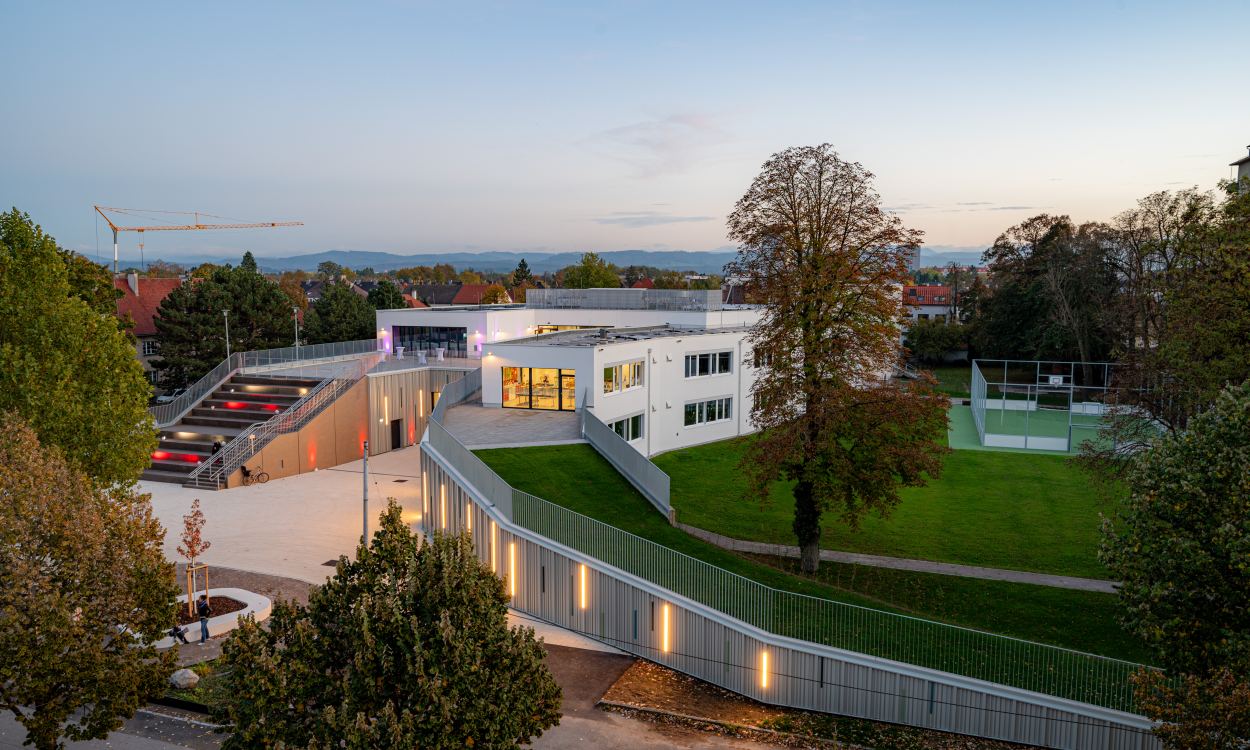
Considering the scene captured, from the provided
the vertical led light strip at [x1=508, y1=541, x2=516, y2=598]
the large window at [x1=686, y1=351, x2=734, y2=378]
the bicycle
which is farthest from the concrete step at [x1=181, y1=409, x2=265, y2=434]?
the vertical led light strip at [x1=508, y1=541, x2=516, y2=598]

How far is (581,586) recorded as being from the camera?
18406mm

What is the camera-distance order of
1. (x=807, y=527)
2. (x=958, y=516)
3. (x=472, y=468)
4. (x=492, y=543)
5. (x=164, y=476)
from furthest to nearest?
1. (x=164, y=476)
2. (x=958, y=516)
3. (x=807, y=527)
4. (x=472, y=468)
5. (x=492, y=543)

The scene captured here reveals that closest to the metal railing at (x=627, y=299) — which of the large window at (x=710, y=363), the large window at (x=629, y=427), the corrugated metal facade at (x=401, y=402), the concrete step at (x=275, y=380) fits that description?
the large window at (x=710, y=363)

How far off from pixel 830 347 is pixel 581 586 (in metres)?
8.78

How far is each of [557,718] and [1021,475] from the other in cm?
3004

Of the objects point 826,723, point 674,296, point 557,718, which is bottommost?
point 826,723

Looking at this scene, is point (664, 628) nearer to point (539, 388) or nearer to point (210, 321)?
point (539, 388)

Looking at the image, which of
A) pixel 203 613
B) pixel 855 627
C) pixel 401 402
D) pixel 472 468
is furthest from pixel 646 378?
pixel 855 627

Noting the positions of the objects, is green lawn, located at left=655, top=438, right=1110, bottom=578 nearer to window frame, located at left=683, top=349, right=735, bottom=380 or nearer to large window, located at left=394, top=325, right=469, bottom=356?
window frame, located at left=683, top=349, right=735, bottom=380

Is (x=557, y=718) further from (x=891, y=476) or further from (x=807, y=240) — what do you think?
(x=807, y=240)

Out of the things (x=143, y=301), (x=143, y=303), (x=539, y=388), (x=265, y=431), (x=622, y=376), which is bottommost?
(x=265, y=431)

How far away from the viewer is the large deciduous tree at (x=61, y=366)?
18.8 m

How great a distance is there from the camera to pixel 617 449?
26.1 metres

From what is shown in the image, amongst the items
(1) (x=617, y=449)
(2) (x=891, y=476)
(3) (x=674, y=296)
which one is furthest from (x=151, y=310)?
(2) (x=891, y=476)
